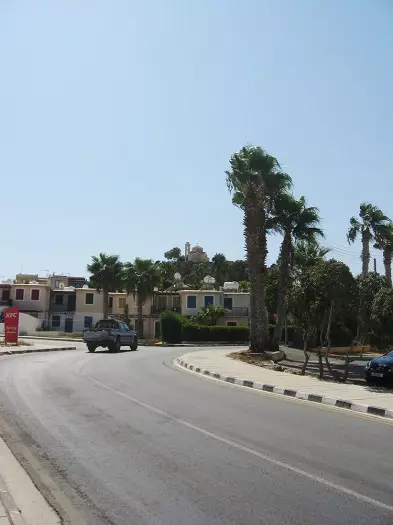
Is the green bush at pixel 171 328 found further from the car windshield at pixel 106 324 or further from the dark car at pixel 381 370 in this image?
the dark car at pixel 381 370

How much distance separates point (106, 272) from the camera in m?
60.6

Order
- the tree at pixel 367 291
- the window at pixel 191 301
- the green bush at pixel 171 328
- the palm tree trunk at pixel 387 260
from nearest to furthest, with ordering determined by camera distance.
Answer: the tree at pixel 367 291 → the palm tree trunk at pixel 387 260 → the green bush at pixel 171 328 → the window at pixel 191 301

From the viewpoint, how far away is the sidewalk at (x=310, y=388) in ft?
39.9

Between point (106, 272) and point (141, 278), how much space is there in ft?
16.7

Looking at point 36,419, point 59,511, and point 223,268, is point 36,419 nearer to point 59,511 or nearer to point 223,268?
point 59,511

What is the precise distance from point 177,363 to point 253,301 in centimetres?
574

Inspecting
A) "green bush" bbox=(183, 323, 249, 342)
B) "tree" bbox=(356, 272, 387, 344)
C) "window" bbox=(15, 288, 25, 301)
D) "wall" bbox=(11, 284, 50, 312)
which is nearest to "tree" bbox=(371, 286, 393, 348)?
"tree" bbox=(356, 272, 387, 344)

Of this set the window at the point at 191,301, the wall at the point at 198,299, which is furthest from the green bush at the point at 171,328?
the window at the point at 191,301

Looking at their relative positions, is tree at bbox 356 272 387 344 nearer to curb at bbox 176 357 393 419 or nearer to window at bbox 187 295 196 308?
curb at bbox 176 357 393 419

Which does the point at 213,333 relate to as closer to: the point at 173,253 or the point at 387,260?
the point at 387,260

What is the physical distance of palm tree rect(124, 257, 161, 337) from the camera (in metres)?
57.9

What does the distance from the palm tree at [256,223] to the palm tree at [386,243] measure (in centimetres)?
2169

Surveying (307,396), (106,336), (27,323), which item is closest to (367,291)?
(307,396)

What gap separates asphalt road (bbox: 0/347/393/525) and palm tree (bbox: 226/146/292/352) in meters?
14.5
